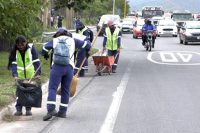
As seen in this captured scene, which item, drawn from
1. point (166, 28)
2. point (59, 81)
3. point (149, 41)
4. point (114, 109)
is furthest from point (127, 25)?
point (59, 81)

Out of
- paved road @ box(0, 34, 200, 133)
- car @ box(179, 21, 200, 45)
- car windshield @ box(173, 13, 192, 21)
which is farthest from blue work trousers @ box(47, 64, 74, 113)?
car windshield @ box(173, 13, 192, 21)

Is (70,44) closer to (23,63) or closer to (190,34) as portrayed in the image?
(23,63)

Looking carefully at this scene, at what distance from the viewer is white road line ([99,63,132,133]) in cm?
984

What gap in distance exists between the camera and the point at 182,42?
4097 cm

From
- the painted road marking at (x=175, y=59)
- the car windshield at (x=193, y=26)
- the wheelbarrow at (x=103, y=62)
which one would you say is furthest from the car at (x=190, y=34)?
the wheelbarrow at (x=103, y=62)

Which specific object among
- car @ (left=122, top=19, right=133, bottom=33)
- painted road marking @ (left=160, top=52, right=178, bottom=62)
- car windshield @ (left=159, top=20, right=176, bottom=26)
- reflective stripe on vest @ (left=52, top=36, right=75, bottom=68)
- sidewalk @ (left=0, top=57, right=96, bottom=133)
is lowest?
car @ (left=122, top=19, right=133, bottom=33)

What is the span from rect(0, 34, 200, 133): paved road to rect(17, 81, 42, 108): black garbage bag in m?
0.31

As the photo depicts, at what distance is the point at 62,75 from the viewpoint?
34.8 feet

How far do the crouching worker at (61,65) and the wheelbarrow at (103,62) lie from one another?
8.06 meters

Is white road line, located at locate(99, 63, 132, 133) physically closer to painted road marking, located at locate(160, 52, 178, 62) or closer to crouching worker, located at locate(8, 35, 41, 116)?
crouching worker, located at locate(8, 35, 41, 116)

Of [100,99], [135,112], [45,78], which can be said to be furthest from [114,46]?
[135,112]

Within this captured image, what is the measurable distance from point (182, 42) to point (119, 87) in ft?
84.5

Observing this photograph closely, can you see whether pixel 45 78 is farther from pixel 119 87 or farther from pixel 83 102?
pixel 83 102

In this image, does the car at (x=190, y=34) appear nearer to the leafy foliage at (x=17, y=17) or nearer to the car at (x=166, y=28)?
the car at (x=166, y=28)
